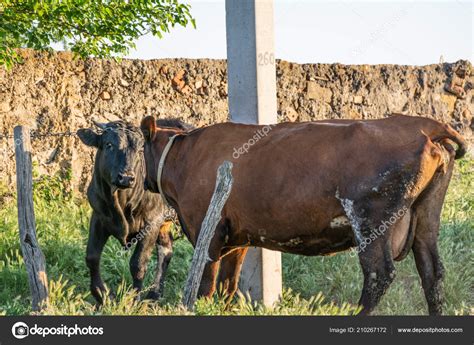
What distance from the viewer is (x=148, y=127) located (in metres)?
7.83

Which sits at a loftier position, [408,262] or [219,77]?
[219,77]

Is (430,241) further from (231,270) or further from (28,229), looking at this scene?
(28,229)

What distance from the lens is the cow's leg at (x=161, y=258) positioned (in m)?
8.80

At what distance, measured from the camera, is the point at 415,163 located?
6461 mm

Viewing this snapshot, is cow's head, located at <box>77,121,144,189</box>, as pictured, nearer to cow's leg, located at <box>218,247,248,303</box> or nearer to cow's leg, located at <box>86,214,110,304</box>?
cow's leg, located at <box>86,214,110,304</box>

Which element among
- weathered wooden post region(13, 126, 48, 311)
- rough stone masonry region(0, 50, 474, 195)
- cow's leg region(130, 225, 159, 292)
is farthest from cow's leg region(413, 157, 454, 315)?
rough stone masonry region(0, 50, 474, 195)

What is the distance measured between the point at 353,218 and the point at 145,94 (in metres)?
6.95

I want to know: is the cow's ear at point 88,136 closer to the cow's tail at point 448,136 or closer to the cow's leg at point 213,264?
the cow's leg at point 213,264

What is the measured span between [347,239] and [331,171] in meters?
0.55

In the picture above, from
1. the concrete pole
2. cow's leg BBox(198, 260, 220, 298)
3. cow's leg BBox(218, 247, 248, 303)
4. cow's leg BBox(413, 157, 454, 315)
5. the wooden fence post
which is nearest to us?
the wooden fence post

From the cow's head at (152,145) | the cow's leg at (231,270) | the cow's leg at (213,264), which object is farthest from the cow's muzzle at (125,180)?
the cow's leg at (213,264)

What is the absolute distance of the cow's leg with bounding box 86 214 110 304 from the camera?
27.8ft
